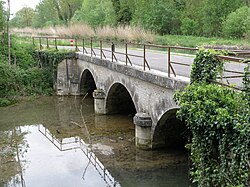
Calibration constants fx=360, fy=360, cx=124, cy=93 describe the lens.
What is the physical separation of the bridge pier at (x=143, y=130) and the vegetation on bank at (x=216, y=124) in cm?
397

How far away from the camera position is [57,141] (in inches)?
548

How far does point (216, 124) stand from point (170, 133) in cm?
578

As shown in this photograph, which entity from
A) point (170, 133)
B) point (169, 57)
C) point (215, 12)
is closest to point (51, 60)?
point (170, 133)

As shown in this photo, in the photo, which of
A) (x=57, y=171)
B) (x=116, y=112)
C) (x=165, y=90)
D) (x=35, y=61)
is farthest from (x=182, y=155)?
(x=35, y=61)

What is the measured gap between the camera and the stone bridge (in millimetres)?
10453

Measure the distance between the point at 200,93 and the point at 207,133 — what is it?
828 mm

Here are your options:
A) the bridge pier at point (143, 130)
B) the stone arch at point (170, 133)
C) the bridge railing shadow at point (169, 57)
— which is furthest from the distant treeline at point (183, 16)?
the bridge pier at point (143, 130)

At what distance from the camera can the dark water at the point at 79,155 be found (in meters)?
10.4

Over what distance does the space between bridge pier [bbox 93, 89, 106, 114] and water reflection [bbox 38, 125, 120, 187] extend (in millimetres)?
2805

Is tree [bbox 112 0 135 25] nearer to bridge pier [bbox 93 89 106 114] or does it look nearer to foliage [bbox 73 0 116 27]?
foliage [bbox 73 0 116 27]

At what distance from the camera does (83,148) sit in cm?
1304

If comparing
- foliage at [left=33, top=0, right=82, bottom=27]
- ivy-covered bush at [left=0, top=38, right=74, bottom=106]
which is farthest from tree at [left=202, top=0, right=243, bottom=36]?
foliage at [left=33, top=0, right=82, bottom=27]

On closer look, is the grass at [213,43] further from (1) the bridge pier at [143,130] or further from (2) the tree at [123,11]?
(2) the tree at [123,11]

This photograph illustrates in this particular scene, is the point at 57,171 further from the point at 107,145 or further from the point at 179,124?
the point at 179,124
